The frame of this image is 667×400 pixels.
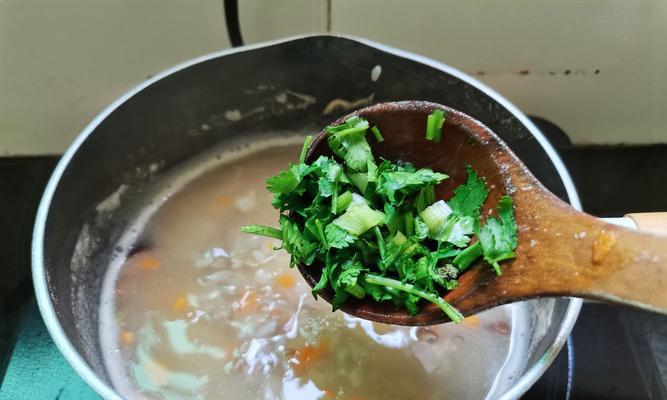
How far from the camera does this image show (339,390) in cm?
87

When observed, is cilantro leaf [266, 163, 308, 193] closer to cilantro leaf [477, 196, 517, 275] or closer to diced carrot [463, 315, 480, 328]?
cilantro leaf [477, 196, 517, 275]

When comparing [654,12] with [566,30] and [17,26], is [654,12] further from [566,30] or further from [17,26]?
Result: [17,26]

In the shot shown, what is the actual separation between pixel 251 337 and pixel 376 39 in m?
0.57

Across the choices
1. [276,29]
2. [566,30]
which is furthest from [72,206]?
[566,30]

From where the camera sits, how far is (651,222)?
2.30 ft

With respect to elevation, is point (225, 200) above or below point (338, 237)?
below

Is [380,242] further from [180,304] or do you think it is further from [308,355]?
[180,304]

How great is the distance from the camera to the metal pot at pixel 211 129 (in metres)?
0.85

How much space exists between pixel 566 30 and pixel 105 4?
0.80 m

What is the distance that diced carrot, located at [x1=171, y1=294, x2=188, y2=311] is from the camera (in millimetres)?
970

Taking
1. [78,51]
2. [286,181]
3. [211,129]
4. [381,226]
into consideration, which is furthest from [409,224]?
[78,51]

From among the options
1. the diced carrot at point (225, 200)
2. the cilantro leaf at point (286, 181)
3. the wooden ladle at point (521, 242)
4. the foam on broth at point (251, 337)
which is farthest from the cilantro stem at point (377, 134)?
the diced carrot at point (225, 200)

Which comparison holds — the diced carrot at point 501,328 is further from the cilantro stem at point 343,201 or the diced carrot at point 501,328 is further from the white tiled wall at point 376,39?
the white tiled wall at point 376,39

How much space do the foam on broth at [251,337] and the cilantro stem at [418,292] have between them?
8.4 inches
